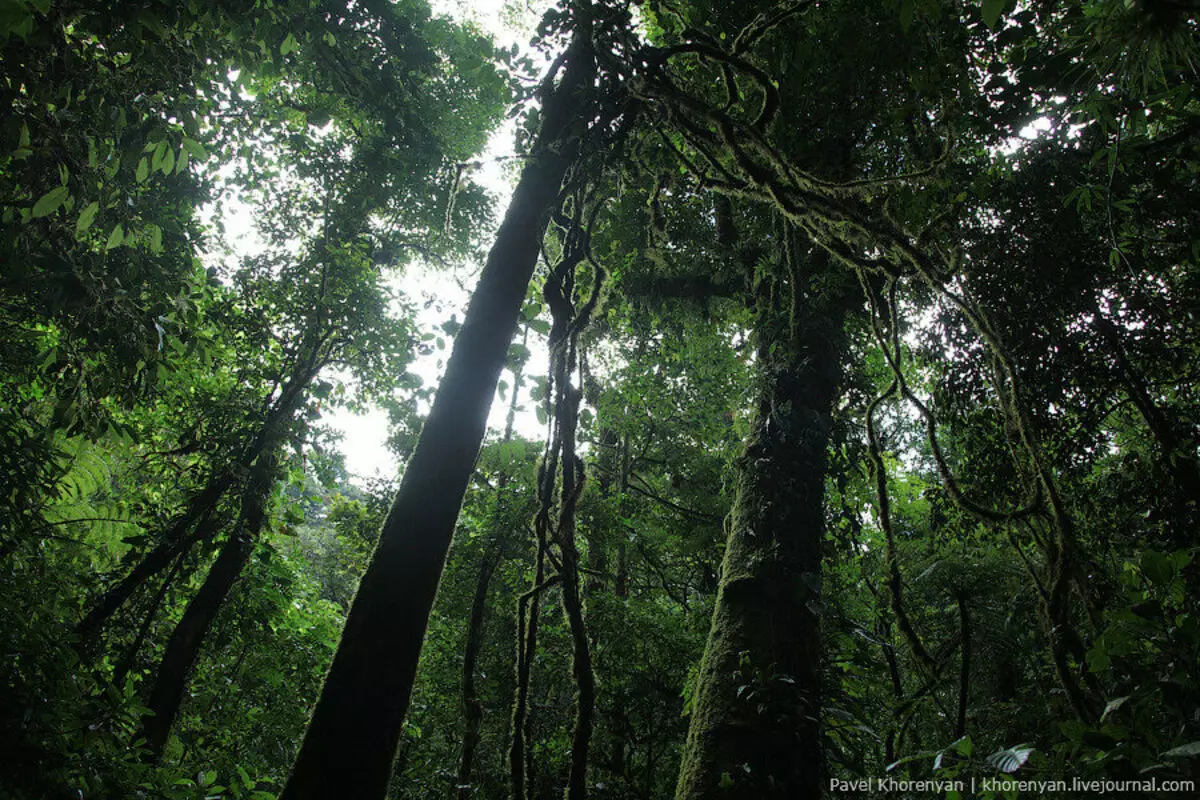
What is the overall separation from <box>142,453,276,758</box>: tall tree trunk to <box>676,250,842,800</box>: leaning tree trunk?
4.71 metres

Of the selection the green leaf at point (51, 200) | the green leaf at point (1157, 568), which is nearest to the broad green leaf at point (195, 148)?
the green leaf at point (51, 200)

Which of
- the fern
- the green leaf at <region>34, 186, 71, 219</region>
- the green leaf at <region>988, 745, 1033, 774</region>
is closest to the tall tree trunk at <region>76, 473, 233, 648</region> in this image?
the fern

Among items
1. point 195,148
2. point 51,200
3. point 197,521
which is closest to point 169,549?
point 197,521

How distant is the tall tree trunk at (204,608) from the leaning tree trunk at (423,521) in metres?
4.73

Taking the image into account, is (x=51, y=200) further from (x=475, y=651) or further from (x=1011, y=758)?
(x=475, y=651)

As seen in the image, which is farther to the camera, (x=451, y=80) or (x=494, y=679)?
(x=451, y=80)

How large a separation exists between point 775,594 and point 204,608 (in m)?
5.70

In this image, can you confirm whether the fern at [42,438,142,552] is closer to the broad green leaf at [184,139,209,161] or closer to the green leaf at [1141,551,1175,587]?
the broad green leaf at [184,139,209,161]

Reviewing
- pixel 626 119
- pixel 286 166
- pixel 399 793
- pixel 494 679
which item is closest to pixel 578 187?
pixel 626 119

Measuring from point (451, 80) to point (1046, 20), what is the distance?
30.1 ft

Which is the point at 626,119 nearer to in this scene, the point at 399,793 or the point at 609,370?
the point at 609,370

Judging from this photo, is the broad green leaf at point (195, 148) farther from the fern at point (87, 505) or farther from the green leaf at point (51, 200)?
the fern at point (87, 505)

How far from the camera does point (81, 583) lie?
4184 millimetres

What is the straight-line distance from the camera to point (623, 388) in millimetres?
8148
